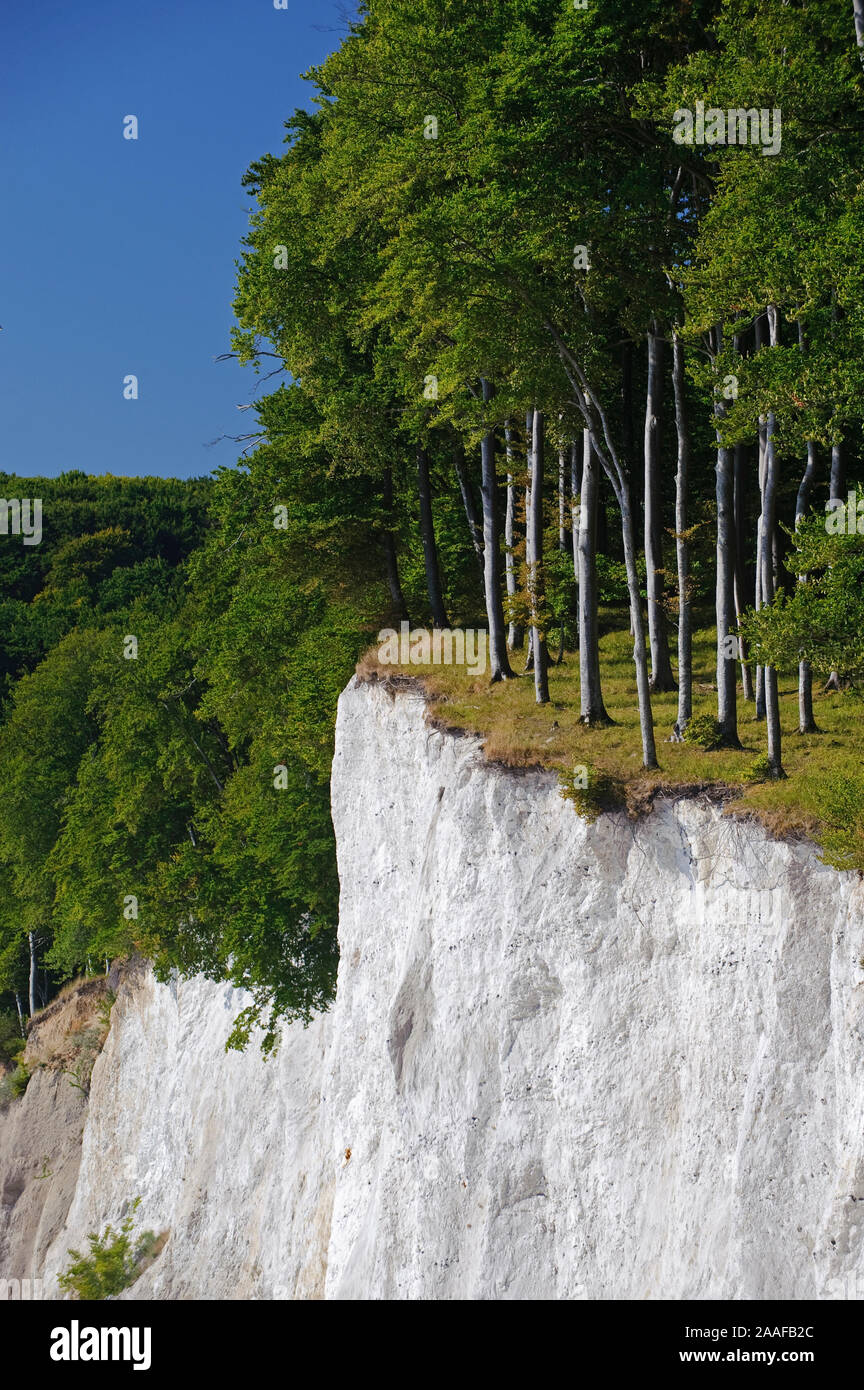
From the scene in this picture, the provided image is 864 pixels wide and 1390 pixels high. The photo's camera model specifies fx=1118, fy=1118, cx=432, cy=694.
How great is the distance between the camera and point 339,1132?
24891 mm

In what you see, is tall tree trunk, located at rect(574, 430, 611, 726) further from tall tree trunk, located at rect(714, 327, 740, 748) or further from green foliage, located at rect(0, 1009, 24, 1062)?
green foliage, located at rect(0, 1009, 24, 1062)

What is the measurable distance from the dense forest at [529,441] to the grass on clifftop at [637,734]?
137 mm

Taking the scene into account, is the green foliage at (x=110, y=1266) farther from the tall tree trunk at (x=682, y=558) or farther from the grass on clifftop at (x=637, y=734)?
the tall tree trunk at (x=682, y=558)

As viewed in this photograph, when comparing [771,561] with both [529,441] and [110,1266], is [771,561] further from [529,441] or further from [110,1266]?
[110,1266]

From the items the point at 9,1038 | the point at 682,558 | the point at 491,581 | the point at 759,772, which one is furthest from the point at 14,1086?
the point at 759,772

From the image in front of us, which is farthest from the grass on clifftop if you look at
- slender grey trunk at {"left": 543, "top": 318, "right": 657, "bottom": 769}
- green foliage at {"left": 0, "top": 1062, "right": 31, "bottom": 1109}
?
green foliage at {"left": 0, "top": 1062, "right": 31, "bottom": 1109}

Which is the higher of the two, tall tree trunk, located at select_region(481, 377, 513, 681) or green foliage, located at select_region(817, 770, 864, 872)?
tall tree trunk, located at select_region(481, 377, 513, 681)

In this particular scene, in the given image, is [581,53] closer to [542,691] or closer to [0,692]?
[542,691]

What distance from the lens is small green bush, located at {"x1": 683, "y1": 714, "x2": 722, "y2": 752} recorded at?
18.9 metres

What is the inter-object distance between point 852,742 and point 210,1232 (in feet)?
83.4

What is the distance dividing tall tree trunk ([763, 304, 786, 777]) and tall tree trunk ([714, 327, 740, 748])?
0.96 meters

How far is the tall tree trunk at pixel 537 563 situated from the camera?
75.2 feet
